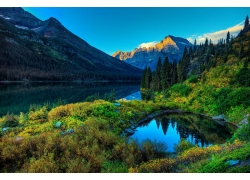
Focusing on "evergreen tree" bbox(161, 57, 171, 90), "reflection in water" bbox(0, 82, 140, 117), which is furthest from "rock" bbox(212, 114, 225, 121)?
"evergreen tree" bbox(161, 57, 171, 90)

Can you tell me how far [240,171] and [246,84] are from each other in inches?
779

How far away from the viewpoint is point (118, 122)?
1619cm

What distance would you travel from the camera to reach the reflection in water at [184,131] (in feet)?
47.4

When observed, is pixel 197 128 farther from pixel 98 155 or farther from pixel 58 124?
pixel 98 155

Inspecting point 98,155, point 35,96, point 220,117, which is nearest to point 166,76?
point 220,117

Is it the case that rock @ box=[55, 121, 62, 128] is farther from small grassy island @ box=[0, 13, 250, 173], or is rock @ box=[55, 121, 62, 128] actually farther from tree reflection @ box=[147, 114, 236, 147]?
tree reflection @ box=[147, 114, 236, 147]

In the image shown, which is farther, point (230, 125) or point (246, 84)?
point (246, 84)

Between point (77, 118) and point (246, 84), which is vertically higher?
point (246, 84)

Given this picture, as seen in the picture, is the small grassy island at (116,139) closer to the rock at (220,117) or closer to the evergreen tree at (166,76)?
the rock at (220,117)

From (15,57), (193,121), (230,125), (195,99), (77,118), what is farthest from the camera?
(15,57)

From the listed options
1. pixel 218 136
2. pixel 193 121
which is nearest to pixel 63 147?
pixel 218 136

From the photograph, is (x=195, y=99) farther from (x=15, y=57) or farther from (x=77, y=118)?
(x=15, y=57)

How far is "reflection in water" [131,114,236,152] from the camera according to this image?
1445 cm
